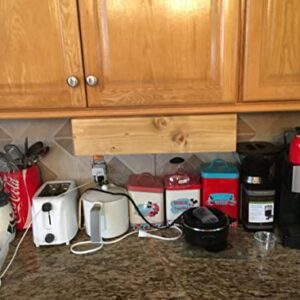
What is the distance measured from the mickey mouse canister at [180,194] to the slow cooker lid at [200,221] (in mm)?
84

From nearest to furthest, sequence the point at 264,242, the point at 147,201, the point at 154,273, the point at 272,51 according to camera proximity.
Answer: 1. the point at 272,51
2. the point at 154,273
3. the point at 264,242
4. the point at 147,201

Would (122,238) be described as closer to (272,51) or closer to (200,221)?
(200,221)

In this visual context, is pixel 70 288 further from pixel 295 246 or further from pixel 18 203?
pixel 295 246

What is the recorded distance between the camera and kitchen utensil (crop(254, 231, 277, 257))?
3.82 ft

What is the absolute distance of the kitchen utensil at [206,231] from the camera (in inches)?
44.5

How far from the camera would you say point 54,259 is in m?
1.17

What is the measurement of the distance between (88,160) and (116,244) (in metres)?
0.36

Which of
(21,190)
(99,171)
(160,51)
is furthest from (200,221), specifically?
(21,190)

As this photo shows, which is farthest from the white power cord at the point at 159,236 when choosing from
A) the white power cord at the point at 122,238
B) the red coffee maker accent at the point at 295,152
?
the red coffee maker accent at the point at 295,152

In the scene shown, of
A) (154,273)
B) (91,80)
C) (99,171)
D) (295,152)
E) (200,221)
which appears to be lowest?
(154,273)

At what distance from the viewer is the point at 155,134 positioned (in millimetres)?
1085

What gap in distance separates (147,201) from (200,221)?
23cm

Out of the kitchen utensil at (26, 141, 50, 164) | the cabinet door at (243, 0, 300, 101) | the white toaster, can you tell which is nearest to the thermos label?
the cabinet door at (243, 0, 300, 101)

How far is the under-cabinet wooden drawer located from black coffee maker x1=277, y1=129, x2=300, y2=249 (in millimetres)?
230
